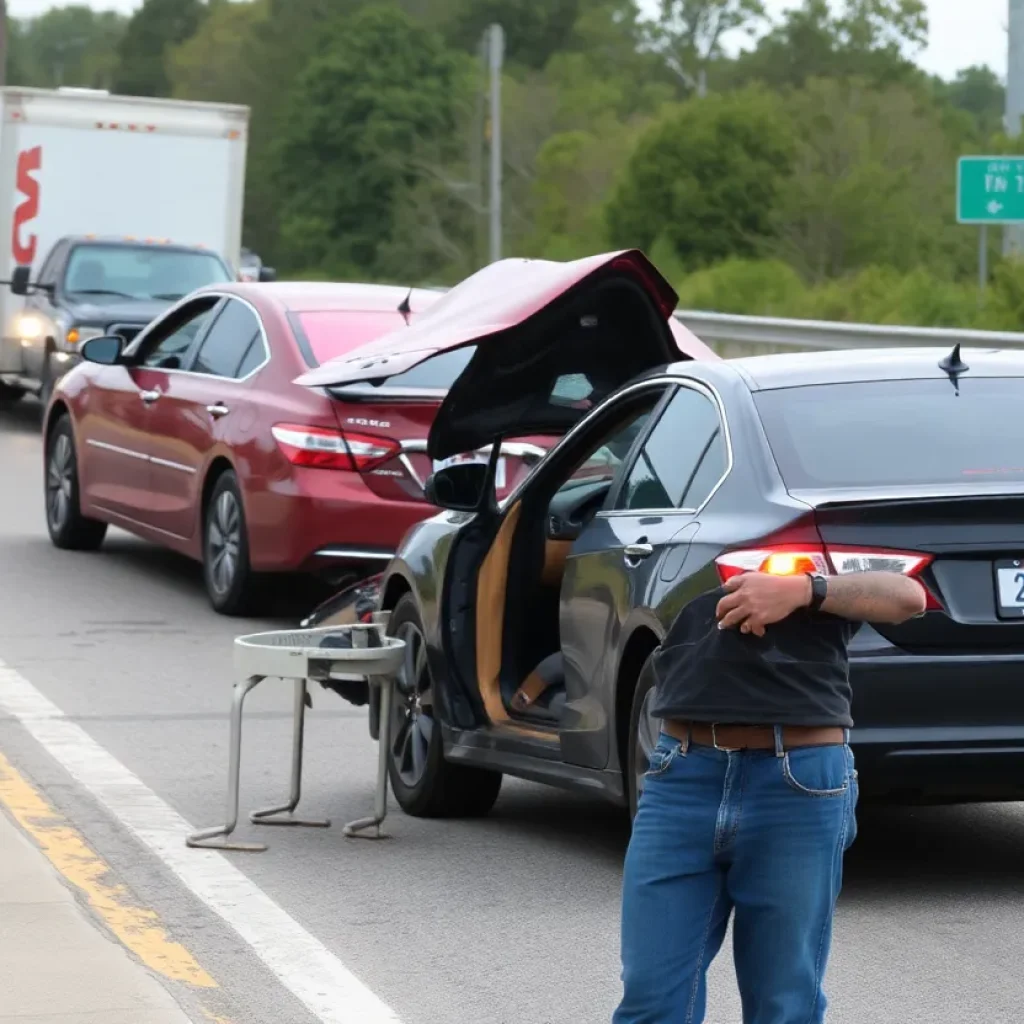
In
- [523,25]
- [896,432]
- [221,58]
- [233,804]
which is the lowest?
[233,804]

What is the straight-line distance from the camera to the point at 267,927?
22.0 feet

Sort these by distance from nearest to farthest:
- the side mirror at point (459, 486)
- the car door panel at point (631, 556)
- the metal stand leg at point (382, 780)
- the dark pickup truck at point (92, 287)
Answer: the car door panel at point (631, 556)
the metal stand leg at point (382, 780)
the side mirror at point (459, 486)
the dark pickup truck at point (92, 287)

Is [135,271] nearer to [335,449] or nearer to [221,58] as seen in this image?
[335,449]

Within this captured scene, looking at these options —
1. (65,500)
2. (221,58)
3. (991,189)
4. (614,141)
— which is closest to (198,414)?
(65,500)

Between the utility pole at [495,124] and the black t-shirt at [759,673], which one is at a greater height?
the utility pole at [495,124]

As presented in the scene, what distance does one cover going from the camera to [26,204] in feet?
86.2

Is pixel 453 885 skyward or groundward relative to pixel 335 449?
groundward

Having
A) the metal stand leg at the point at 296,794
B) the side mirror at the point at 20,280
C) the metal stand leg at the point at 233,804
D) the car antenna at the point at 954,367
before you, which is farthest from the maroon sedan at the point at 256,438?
the side mirror at the point at 20,280

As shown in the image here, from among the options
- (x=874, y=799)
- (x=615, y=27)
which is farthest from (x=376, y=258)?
(x=874, y=799)

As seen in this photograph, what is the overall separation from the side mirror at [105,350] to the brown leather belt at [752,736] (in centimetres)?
1005

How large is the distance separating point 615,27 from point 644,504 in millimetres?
117372

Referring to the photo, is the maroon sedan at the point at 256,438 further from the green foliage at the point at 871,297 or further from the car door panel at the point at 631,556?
the green foliage at the point at 871,297

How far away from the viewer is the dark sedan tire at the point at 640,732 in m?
6.91

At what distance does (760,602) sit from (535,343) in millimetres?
3508
